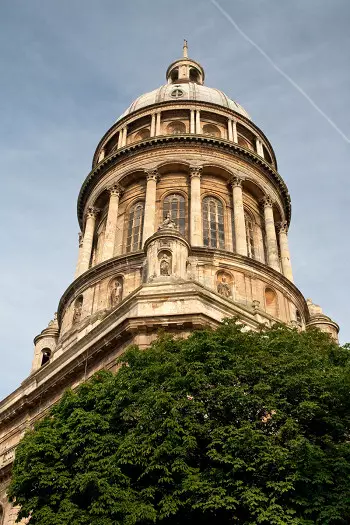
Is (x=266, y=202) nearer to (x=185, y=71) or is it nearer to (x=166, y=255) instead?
(x=166, y=255)

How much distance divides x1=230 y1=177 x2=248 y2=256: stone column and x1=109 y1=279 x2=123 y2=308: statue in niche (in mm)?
6045

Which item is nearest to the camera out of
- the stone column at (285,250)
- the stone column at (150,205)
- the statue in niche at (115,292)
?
the statue in niche at (115,292)

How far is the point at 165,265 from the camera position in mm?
24547

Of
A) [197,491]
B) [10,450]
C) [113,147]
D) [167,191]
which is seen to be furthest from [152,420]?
[113,147]

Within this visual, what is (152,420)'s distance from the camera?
15070 mm

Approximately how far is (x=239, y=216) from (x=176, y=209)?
3267 millimetres

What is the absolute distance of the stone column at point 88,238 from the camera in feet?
115

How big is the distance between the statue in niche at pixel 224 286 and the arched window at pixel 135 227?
4668 mm

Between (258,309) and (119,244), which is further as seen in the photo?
(119,244)

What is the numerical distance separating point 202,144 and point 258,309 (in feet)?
37.2

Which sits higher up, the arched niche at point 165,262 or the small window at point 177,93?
the small window at point 177,93

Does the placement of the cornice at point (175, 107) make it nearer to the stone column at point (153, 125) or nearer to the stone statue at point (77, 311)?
the stone column at point (153, 125)

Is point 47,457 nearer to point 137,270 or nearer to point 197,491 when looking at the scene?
point 197,491

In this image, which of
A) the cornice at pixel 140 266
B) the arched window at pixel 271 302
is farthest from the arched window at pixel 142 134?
the arched window at pixel 271 302
